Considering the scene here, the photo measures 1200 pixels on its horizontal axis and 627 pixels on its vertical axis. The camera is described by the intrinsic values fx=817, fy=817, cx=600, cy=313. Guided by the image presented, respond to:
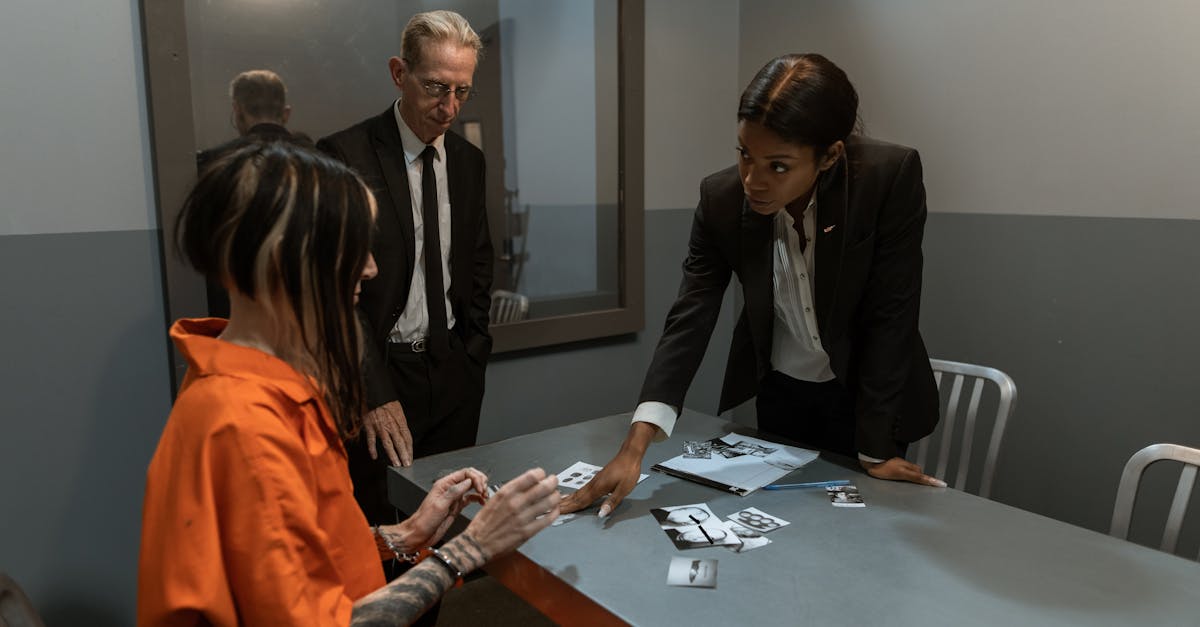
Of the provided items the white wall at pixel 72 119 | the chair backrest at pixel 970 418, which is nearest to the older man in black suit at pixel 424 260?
the white wall at pixel 72 119

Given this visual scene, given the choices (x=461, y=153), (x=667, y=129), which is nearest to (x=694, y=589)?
(x=461, y=153)

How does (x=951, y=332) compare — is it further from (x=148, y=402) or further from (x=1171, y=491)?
(x=148, y=402)

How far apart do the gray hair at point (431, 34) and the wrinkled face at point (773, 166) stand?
911 mm

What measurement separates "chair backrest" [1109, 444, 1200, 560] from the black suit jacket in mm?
388

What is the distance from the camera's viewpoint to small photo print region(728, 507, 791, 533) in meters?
1.46

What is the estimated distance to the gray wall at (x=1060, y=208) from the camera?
2.31 m

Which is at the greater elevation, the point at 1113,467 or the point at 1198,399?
the point at 1198,399

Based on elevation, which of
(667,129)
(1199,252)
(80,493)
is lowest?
(80,493)

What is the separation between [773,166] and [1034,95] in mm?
1440

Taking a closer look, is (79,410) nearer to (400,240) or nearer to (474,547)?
(400,240)

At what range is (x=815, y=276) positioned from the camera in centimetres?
179

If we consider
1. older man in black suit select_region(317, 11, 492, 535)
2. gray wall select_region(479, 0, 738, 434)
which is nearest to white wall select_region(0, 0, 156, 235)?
older man in black suit select_region(317, 11, 492, 535)

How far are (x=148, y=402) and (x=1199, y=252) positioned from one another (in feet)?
9.95

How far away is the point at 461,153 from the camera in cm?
242
